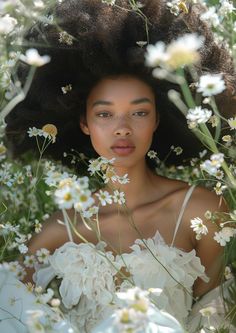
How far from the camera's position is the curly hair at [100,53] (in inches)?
60.3

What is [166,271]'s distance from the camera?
1561 millimetres

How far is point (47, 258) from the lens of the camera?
1644 mm

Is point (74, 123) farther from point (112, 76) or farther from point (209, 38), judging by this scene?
point (209, 38)

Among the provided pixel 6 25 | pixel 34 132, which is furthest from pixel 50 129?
pixel 6 25

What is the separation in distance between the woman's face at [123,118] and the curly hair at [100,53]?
33mm

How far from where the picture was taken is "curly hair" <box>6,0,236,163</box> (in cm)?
153

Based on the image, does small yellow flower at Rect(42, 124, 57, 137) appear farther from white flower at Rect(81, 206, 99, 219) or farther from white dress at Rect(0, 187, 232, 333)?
white flower at Rect(81, 206, 99, 219)

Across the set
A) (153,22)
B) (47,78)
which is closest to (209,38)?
(153,22)

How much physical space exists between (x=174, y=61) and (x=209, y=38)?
0.82 meters

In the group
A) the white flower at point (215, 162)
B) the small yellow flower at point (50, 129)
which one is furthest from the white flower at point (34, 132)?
the white flower at point (215, 162)

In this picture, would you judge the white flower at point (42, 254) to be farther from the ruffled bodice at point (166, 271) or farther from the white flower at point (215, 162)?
the white flower at point (215, 162)

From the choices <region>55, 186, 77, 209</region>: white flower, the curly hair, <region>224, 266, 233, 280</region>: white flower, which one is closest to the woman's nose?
the curly hair

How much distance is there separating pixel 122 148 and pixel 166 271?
308mm

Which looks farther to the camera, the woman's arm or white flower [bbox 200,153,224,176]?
the woman's arm
